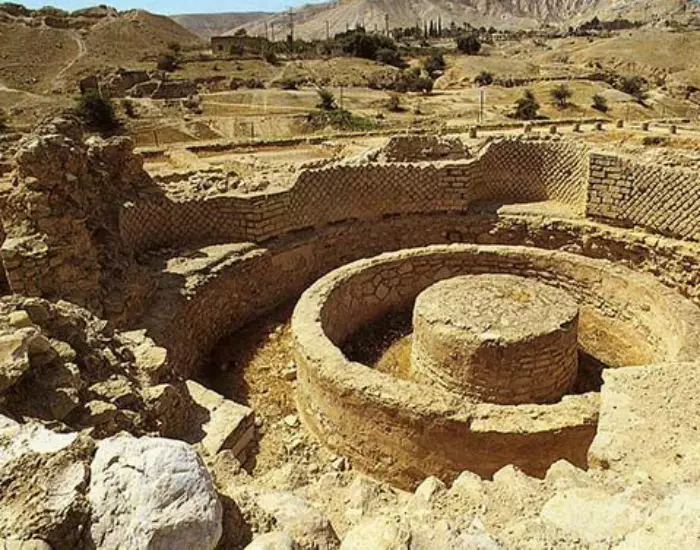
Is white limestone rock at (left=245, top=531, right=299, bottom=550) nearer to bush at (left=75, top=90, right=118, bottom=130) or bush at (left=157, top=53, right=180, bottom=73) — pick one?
bush at (left=75, top=90, right=118, bottom=130)

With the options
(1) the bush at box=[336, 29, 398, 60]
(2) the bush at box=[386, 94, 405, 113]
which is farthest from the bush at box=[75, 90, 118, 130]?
(1) the bush at box=[336, 29, 398, 60]

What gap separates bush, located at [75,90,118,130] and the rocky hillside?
105728 millimetres

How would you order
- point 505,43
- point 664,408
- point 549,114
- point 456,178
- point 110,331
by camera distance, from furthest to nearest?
point 505,43 < point 549,114 < point 456,178 < point 110,331 < point 664,408

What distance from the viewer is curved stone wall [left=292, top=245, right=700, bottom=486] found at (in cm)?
566

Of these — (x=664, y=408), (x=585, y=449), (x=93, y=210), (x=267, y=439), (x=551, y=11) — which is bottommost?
(x=267, y=439)

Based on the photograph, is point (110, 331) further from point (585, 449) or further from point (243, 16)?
point (243, 16)

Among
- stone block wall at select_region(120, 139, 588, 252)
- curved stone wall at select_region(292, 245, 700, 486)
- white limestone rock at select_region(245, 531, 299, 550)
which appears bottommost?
curved stone wall at select_region(292, 245, 700, 486)

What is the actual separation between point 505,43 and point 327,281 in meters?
82.7

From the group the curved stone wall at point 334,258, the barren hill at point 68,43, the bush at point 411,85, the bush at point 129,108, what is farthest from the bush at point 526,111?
the barren hill at point 68,43

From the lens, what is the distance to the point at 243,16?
199375 mm

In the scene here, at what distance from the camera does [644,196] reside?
1010cm

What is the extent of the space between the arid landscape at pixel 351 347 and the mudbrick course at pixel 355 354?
23 millimetres

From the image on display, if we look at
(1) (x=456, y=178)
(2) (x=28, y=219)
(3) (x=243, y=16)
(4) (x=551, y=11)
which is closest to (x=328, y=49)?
(1) (x=456, y=178)

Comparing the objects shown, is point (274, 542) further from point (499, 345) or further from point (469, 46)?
point (469, 46)
